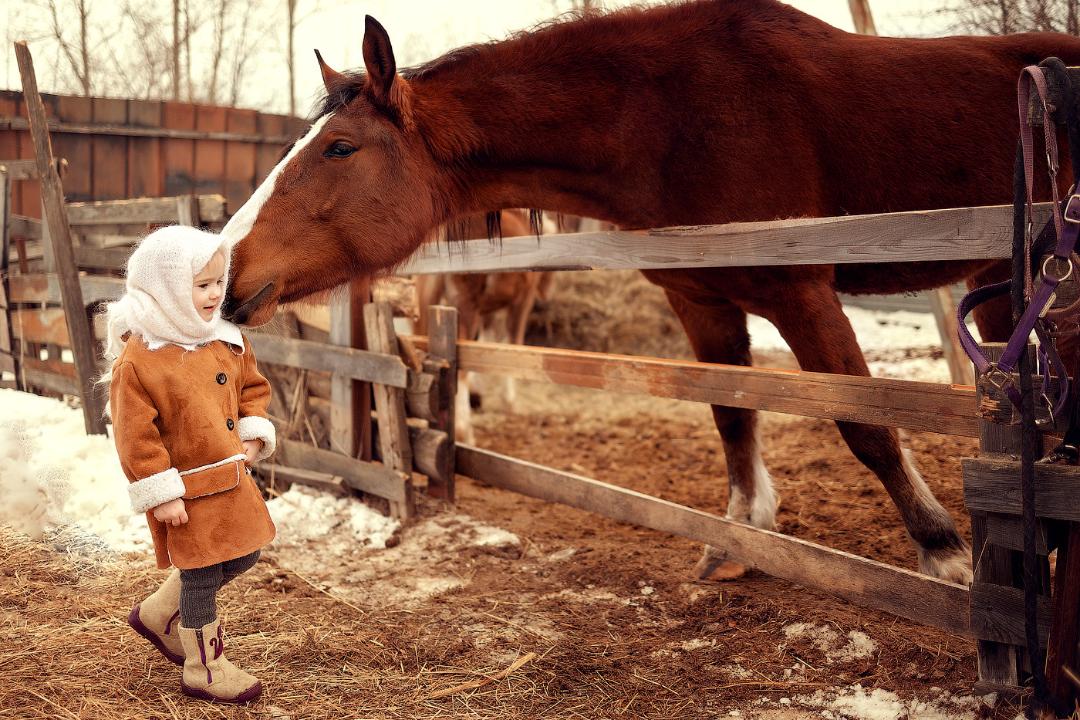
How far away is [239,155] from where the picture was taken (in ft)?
36.1

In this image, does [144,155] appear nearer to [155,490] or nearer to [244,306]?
[244,306]

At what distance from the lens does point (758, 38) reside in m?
3.13

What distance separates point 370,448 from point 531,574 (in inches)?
54.0

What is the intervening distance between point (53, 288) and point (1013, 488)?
6.05 metres

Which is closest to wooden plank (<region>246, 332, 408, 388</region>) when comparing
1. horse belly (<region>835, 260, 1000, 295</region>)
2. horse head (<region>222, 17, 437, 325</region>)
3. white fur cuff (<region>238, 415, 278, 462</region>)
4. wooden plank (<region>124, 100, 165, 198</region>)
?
horse head (<region>222, 17, 437, 325</region>)

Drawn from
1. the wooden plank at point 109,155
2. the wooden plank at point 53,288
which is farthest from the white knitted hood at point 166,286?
the wooden plank at point 109,155

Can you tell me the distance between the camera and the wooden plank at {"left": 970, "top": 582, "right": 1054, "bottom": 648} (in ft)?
6.81

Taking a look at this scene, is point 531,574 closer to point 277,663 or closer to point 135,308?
point 277,663

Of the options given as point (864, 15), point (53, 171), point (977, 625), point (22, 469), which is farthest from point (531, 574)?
point (864, 15)

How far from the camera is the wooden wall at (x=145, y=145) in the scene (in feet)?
30.2

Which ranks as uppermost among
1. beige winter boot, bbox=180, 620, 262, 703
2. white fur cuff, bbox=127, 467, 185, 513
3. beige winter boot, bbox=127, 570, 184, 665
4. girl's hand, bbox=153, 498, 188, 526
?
white fur cuff, bbox=127, 467, 185, 513

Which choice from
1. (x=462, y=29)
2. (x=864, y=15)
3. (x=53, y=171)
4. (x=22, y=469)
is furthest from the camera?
(x=462, y=29)

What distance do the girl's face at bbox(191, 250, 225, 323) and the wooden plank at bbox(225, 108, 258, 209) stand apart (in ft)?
30.3

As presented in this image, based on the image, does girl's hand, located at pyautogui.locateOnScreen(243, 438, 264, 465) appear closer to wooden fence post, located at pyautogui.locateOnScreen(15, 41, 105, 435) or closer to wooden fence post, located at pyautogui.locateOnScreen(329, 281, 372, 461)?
wooden fence post, located at pyautogui.locateOnScreen(329, 281, 372, 461)
